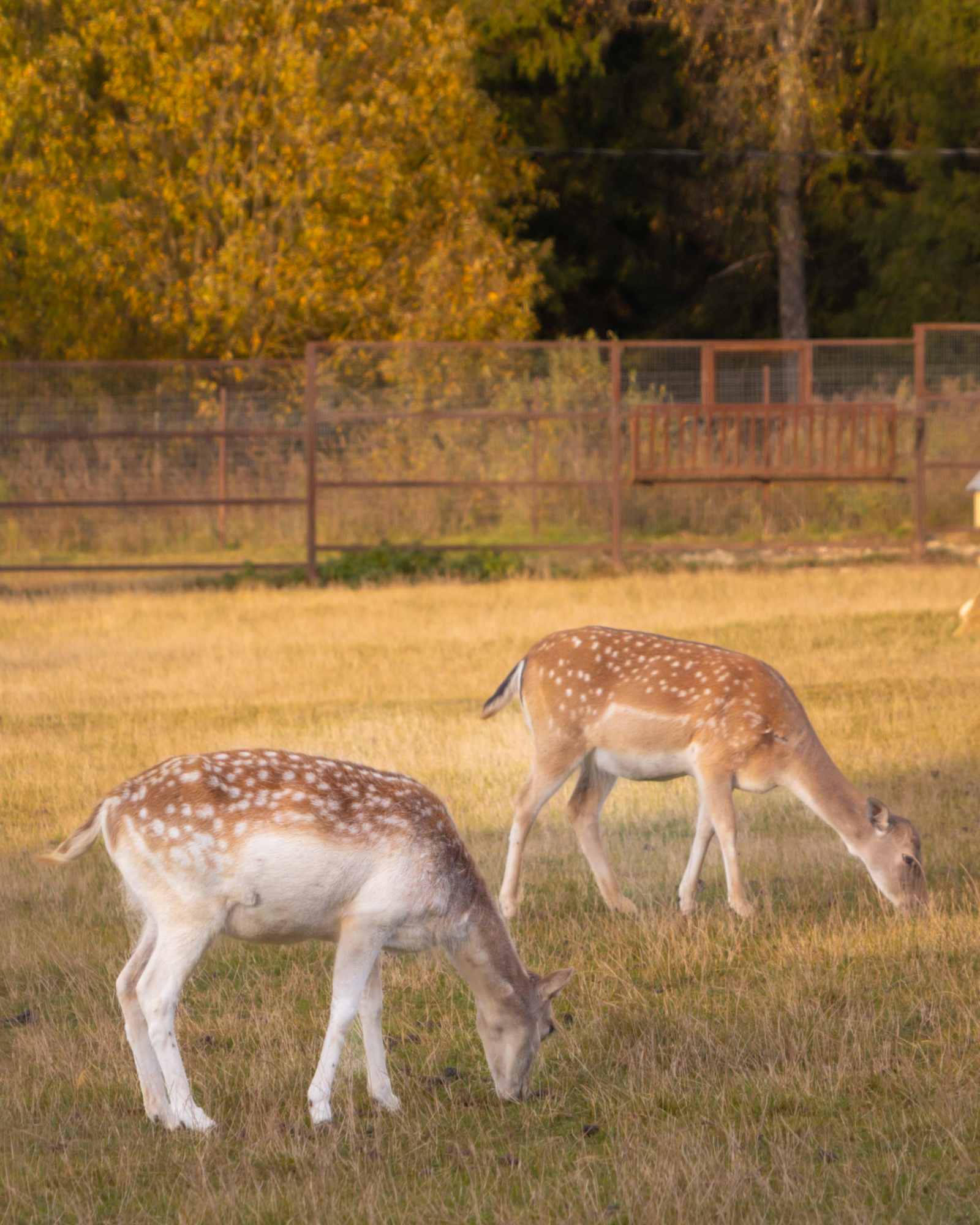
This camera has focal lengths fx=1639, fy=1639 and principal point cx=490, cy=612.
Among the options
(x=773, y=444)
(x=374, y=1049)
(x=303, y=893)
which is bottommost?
(x=374, y=1049)

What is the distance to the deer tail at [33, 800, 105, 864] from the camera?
5270 mm

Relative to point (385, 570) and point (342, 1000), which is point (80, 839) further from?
point (385, 570)

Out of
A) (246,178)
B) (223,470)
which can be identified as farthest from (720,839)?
(246,178)


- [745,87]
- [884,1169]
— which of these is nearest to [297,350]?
[745,87]

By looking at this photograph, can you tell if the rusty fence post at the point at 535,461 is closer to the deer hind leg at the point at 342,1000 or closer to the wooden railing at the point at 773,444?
the wooden railing at the point at 773,444

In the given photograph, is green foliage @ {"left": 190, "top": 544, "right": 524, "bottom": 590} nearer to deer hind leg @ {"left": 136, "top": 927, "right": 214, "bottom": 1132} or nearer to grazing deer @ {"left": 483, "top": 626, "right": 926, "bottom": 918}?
grazing deer @ {"left": 483, "top": 626, "right": 926, "bottom": 918}

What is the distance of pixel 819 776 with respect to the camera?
7398 millimetres

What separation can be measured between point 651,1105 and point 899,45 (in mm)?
30139

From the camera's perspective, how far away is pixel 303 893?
5.07m

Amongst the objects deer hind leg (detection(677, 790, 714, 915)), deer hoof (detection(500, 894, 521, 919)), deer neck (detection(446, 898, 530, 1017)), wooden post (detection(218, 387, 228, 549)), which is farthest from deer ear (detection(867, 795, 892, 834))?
wooden post (detection(218, 387, 228, 549))

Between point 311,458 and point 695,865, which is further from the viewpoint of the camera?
point 311,458

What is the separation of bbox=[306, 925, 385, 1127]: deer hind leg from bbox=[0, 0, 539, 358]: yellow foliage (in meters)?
20.5

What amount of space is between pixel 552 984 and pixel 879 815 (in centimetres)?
239

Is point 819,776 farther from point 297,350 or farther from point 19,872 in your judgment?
point 297,350
